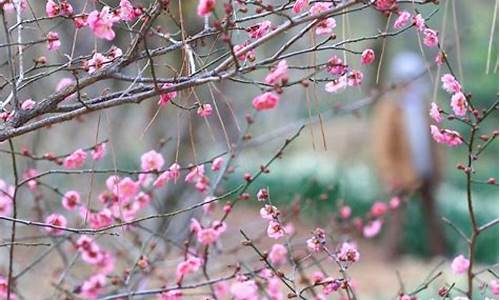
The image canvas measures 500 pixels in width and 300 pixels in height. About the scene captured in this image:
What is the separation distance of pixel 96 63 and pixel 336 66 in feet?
1.46

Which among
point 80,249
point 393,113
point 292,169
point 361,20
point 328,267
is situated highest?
point 361,20

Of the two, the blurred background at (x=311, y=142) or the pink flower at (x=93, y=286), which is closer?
the pink flower at (x=93, y=286)

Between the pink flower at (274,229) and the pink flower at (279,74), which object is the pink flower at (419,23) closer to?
the pink flower at (279,74)

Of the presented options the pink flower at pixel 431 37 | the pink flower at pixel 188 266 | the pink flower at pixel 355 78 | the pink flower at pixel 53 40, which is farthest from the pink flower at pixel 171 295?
the pink flower at pixel 431 37

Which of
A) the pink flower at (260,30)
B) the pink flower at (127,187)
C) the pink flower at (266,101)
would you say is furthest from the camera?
the pink flower at (127,187)

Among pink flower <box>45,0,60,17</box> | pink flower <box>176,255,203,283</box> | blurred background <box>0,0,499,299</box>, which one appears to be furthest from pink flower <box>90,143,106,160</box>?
pink flower <box>45,0,60,17</box>

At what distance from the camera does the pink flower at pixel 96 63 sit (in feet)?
5.41

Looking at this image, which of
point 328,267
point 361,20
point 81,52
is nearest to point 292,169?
point 361,20

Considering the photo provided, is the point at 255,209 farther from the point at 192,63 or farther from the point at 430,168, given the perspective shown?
the point at 192,63

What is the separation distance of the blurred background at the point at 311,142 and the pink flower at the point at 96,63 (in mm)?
350

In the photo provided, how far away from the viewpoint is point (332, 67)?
1.64m

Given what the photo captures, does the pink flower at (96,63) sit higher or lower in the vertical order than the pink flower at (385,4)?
higher

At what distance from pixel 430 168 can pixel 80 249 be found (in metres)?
4.48

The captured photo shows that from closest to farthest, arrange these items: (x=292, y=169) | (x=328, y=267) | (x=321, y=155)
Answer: (x=328, y=267) → (x=292, y=169) → (x=321, y=155)
